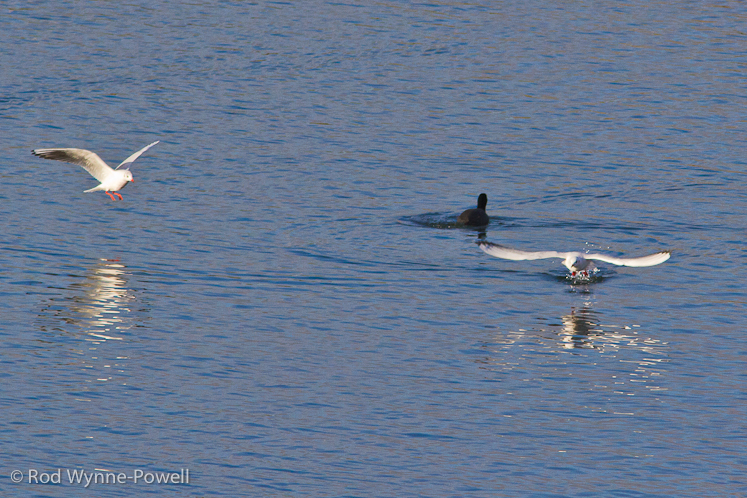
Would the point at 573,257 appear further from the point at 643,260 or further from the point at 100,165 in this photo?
the point at 100,165

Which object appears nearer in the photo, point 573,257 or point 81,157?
point 573,257

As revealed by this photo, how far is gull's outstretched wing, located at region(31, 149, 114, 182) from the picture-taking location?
23.0m

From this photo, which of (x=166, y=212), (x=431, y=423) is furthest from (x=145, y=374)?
(x=166, y=212)

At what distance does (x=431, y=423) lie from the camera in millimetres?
16766

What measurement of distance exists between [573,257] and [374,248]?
4150mm

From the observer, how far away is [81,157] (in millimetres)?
23906

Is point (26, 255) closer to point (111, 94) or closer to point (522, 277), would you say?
point (522, 277)

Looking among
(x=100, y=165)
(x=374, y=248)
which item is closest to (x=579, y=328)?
(x=374, y=248)

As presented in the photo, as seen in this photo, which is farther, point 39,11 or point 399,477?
point 39,11

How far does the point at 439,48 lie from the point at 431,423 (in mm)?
26580

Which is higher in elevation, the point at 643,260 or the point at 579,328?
the point at 643,260

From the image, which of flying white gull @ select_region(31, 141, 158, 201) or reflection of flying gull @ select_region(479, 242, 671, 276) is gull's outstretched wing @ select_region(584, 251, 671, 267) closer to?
reflection of flying gull @ select_region(479, 242, 671, 276)

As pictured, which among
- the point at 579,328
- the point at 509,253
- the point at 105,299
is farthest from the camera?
the point at 509,253

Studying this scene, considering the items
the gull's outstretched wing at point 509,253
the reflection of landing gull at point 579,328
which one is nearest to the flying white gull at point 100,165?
the gull's outstretched wing at point 509,253
